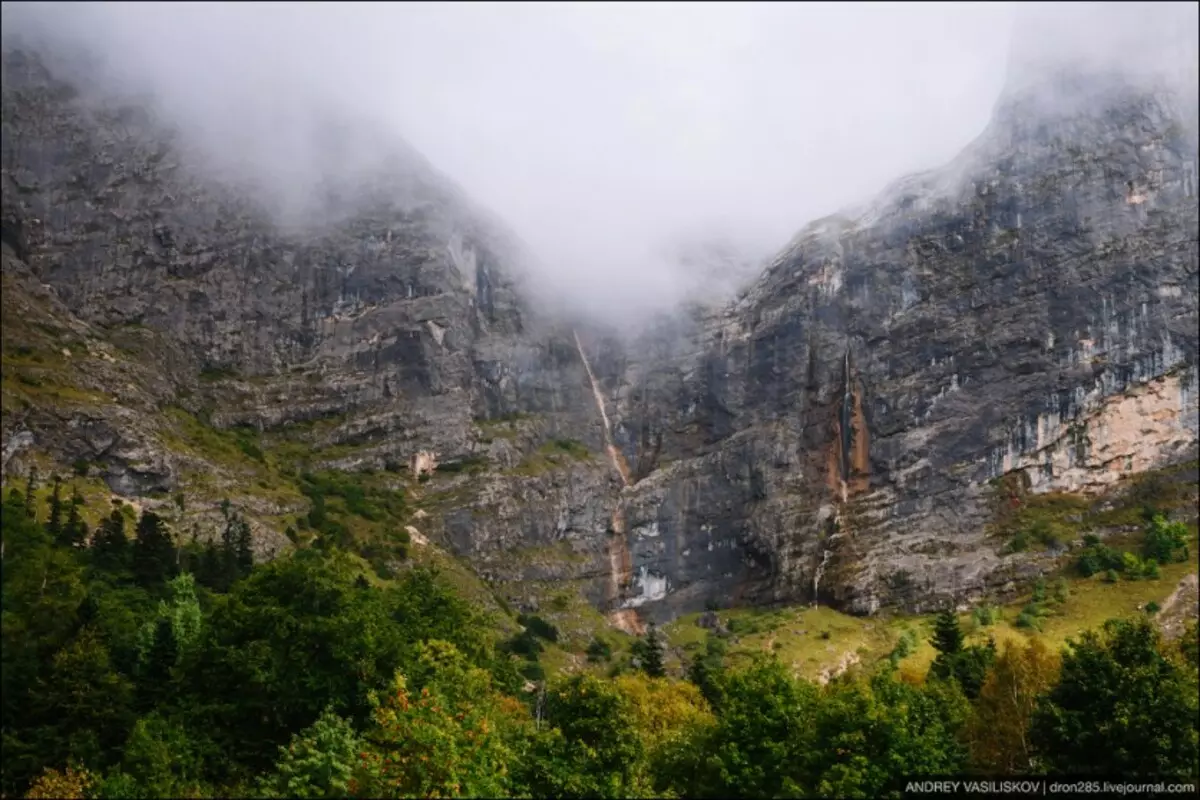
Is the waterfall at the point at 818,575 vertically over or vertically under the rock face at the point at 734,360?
under

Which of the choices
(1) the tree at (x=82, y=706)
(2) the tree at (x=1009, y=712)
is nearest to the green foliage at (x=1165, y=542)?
(2) the tree at (x=1009, y=712)

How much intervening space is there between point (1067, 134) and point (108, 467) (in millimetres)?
156708

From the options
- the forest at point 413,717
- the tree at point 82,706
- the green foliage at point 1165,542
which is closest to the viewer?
the forest at point 413,717

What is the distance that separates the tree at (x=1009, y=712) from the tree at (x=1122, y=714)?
1408 millimetres

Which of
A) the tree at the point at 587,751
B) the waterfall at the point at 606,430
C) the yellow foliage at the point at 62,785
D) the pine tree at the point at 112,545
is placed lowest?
the yellow foliage at the point at 62,785

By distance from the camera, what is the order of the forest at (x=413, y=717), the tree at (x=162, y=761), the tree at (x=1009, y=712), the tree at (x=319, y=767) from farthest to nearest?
the tree at (x=1009, y=712) → the tree at (x=162, y=761) → the forest at (x=413, y=717) → the tree at (x=319, y=767)

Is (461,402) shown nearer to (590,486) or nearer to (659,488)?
(590,486)

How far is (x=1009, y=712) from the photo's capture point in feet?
162

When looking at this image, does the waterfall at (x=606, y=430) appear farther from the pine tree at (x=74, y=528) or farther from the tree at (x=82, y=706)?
the tree at (x=82, y=706)

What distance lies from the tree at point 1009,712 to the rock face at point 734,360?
85809 millimetres

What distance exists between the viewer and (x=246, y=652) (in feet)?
163

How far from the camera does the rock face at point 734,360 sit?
144 meters

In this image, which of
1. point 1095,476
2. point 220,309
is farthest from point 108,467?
point 1095,476

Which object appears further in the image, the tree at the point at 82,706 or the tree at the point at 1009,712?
the tree at the point at 1009,712
